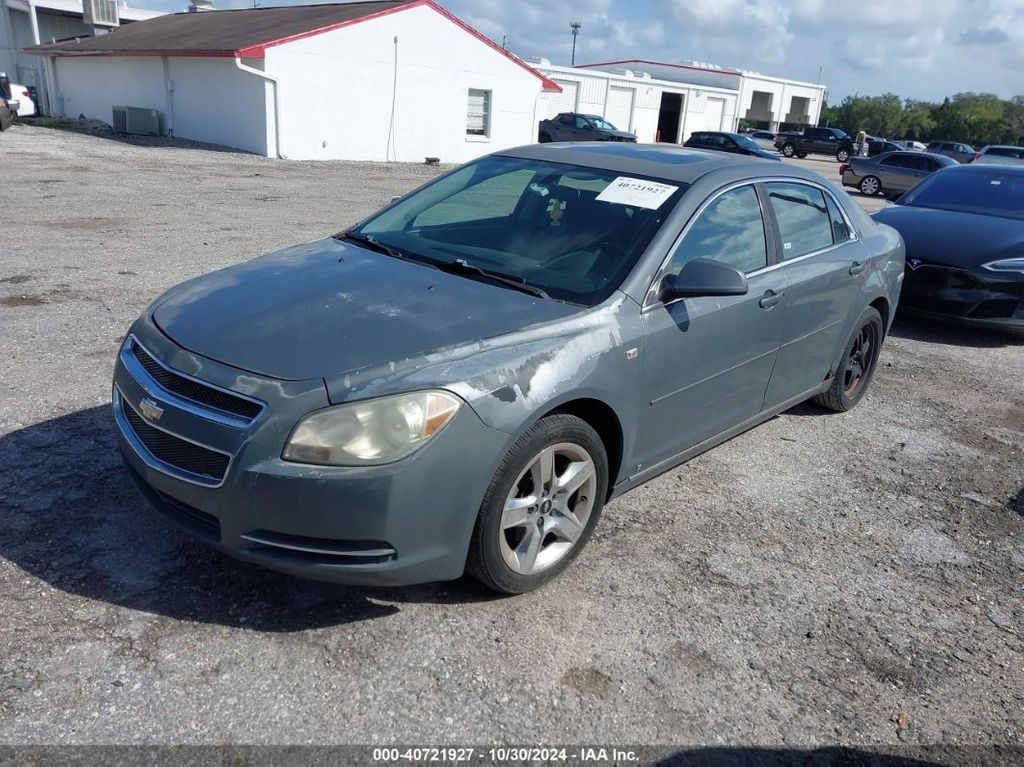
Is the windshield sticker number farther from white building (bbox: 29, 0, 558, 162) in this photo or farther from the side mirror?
white building (bbox: 29, 0, 558, 162)

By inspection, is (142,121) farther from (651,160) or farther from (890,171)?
(651,160)

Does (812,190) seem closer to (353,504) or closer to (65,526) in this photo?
(353,504)

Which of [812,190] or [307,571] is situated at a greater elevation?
[812,190]

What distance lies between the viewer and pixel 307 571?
2.76 metres

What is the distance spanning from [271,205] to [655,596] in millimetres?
11840

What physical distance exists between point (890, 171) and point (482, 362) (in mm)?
26450

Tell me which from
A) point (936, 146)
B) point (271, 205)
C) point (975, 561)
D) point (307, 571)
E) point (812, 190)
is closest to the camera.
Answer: point (307, 571)

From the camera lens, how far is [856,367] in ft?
18.3

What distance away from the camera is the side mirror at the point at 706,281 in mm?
3479

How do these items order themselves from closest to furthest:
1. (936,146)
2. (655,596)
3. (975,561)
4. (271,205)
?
1. (655,596)
2. (975,561)
3. (271,205)
4. (936,146)

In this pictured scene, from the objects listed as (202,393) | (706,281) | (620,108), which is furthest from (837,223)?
(620,108)

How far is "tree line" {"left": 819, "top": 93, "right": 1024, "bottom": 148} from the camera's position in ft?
230

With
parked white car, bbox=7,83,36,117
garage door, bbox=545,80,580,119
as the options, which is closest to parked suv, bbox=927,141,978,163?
garage door, bbox=545,80,580,119

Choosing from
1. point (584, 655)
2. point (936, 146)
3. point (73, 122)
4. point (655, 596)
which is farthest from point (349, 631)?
point (936, 146)
